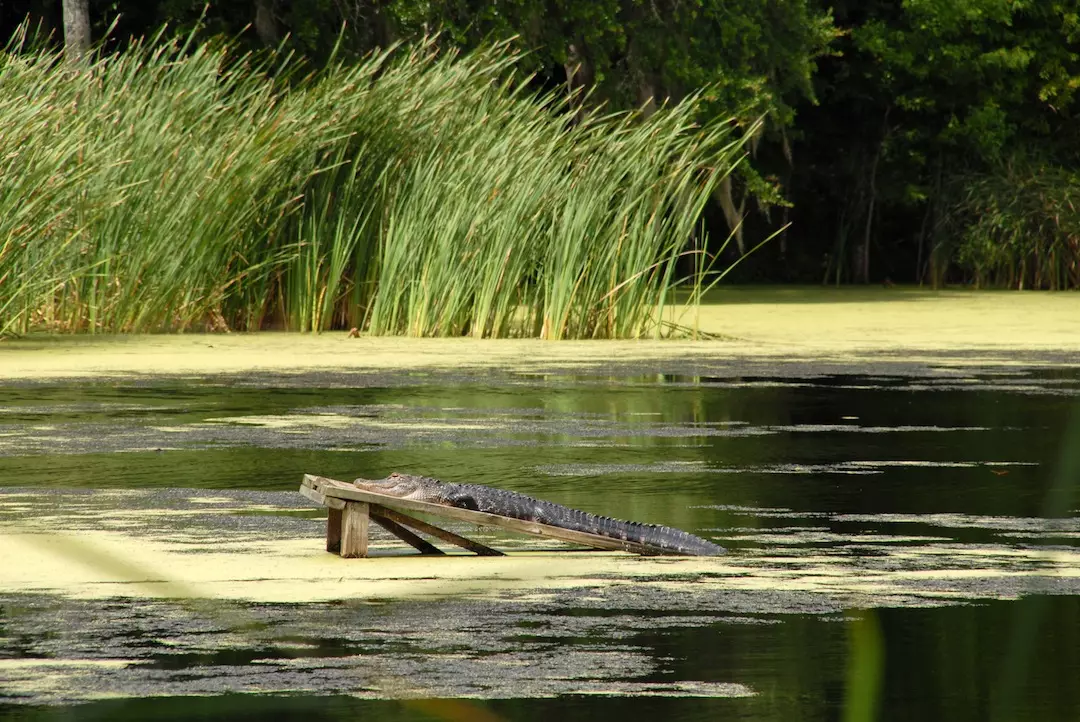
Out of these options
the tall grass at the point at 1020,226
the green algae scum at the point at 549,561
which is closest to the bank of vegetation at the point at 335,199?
the green algae scum at the point at 549,561

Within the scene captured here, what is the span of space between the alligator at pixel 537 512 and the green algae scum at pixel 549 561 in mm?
71

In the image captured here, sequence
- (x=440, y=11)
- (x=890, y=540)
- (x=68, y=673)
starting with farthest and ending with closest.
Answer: (x=440, y=11), (x=890, y=540), (x=68, y=673)

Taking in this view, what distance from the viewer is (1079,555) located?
6598mm

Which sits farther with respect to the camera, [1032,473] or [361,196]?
[361,196]

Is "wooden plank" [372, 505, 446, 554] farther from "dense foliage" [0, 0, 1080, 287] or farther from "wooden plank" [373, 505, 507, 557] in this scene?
"dense foliage" [0, 0, 1080, 287]

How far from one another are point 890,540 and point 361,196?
38.1ft

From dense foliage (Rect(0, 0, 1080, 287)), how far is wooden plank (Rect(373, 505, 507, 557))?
55.2 feet

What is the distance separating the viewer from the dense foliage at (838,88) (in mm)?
24547

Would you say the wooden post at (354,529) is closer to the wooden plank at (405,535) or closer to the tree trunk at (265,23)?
the wooden plank at (405,535)

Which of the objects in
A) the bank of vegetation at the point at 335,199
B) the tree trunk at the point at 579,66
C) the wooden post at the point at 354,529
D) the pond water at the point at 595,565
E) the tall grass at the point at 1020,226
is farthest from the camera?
the tall grass at the point at 1020,226

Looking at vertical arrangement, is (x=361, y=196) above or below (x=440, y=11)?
below

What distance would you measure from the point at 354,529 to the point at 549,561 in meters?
0.59

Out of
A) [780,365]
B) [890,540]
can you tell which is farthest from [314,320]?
[890,540]

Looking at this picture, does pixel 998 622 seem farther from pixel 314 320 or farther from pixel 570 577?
pixel 314 320
